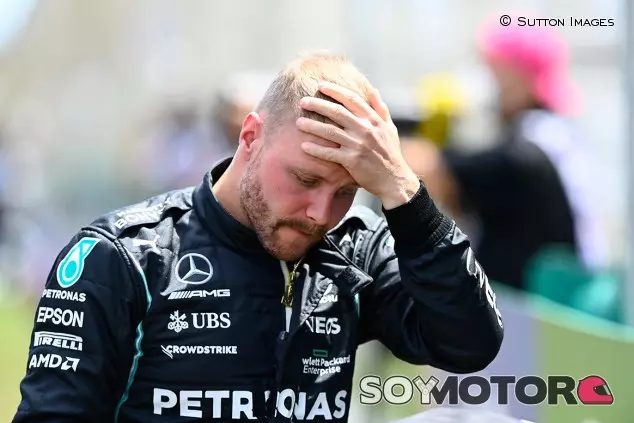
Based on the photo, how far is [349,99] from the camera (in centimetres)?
220

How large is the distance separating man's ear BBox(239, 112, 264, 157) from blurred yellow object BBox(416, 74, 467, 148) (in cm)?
370

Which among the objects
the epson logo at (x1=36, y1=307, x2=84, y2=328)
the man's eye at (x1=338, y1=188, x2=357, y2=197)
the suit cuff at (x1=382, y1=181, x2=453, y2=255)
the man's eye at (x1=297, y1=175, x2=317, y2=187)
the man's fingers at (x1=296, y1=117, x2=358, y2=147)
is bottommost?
the epson logo at (x1=36, y1=307, x2=84, y2=328)

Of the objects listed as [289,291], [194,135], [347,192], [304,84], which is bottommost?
[194,135]

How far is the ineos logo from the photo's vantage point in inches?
88.9

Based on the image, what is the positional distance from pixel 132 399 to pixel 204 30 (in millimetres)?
12221

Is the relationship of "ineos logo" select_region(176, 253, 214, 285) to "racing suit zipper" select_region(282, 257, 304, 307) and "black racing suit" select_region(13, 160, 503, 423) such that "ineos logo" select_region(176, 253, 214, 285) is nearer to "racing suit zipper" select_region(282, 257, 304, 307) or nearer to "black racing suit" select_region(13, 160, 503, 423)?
"black racing suit" select_region(13, 160, 503, 423)

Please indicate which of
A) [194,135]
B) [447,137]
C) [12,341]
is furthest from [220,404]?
[194,135]

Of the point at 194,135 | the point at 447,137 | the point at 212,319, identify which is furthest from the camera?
the point at 194,135

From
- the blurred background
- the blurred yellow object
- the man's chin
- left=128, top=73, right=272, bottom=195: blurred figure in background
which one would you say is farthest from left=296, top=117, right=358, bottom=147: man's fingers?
left=128, top=73, right=272, bottom=195: blurred figure in background

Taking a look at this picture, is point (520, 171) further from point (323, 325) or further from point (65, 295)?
point (65, 295)

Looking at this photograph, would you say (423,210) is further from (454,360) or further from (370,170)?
(454,360)

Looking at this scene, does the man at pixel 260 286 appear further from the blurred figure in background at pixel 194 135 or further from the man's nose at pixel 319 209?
the blurred figure in background at pixel 194 135

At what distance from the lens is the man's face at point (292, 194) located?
2211 mm

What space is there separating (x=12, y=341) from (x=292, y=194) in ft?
24.2
